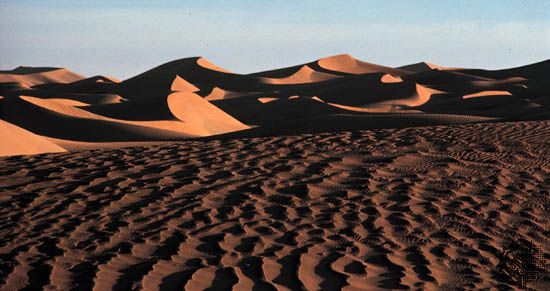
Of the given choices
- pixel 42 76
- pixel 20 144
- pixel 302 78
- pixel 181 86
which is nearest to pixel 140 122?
pixel 20 144

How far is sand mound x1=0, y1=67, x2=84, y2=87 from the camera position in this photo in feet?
256

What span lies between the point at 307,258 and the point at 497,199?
286 cm

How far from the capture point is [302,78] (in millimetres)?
66562

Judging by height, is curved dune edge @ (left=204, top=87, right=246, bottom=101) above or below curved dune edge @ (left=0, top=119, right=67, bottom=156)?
below

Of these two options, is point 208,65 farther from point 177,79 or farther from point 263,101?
point 263,101

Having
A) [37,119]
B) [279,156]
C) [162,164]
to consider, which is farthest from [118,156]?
[37,119]

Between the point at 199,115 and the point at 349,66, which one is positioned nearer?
the point at 199,115

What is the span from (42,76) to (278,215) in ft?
254

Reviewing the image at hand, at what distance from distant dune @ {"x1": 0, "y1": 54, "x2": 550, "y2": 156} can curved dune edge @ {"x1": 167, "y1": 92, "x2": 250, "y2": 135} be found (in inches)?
2.6

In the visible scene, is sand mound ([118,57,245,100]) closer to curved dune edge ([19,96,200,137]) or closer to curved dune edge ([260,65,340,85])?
curved dune edge ([260,65,340,85])

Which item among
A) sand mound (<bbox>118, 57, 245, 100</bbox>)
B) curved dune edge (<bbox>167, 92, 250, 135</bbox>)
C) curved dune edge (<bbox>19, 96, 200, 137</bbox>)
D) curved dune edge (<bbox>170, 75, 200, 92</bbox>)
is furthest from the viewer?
sand mound (<bbox>118, 57, 245, 100</bbox>)

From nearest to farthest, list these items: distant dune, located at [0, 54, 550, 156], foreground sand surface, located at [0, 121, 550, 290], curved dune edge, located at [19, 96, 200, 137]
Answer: foreground sand surface, located at [0, 121, 550, 290] → distant dune, located at [0, 54, 550, 156] → curved dune edge, located at [19, 96, 200, 137]

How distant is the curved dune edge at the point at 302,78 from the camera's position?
65.8 metres

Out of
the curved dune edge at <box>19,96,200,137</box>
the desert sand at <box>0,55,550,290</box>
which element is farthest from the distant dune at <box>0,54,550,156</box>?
the desert sand at <box>0,55,550,290</box>
